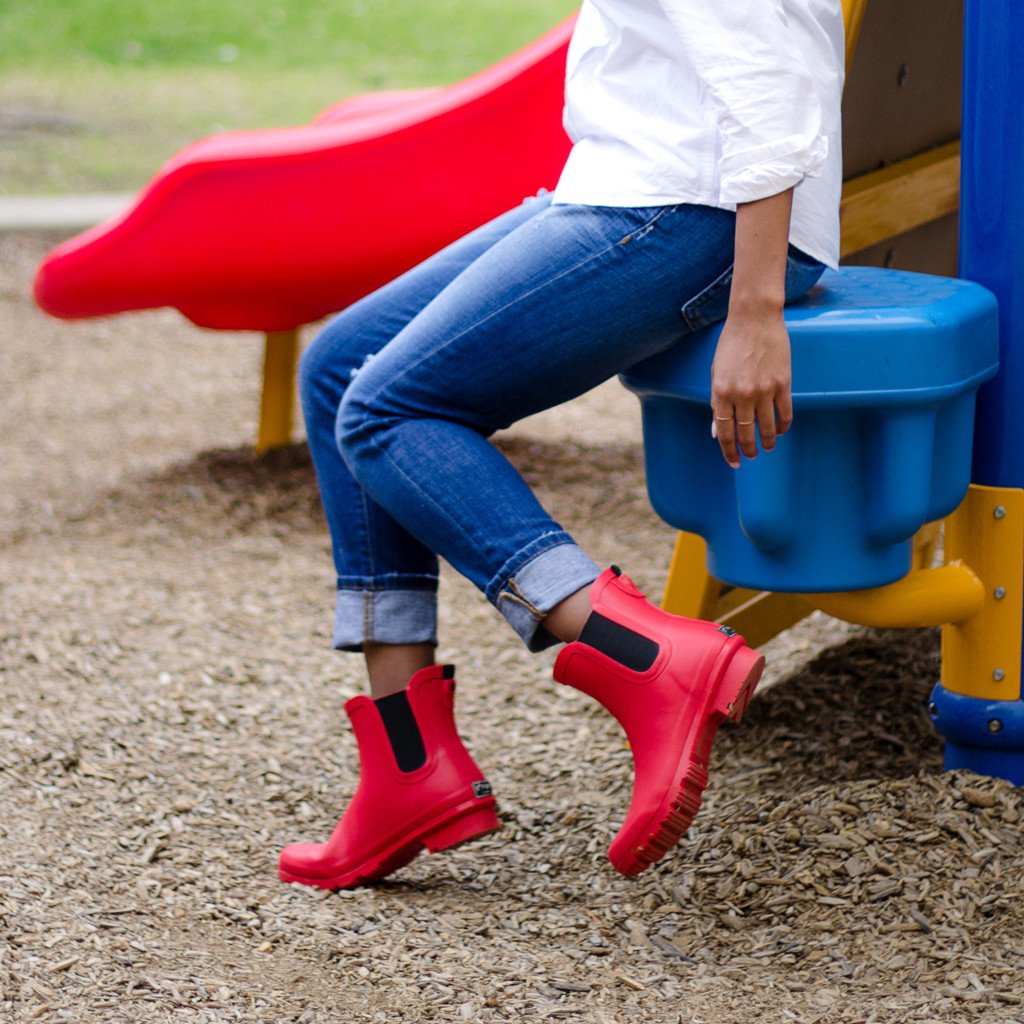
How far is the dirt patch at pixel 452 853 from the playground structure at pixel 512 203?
0.64 ft

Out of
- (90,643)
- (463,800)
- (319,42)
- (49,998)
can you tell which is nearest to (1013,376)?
(463,800)

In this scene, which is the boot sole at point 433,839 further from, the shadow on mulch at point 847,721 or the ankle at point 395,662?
the shadow on mulch at point 847,721

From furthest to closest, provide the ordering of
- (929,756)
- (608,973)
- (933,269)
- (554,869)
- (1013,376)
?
(933,269)
(929,756)
(554,869)
(1013,376)
(608,973)

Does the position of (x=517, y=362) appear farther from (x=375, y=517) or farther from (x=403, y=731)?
(x=403, y=731)

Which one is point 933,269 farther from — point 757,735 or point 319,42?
point 319,42

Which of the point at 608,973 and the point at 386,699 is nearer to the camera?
the point at 608,973

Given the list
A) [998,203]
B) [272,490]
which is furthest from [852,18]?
[272,490]

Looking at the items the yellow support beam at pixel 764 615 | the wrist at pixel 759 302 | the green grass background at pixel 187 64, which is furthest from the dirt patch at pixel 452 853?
the green grass background at pixel 187 64

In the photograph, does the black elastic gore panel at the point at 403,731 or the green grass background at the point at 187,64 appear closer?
the black elastic gore panel at the point at 403,731

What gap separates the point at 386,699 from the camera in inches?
76.8

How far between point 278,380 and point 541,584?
2.50 metres

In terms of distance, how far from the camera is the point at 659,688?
1707mm

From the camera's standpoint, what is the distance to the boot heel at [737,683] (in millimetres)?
1691

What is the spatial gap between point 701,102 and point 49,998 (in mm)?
1205
